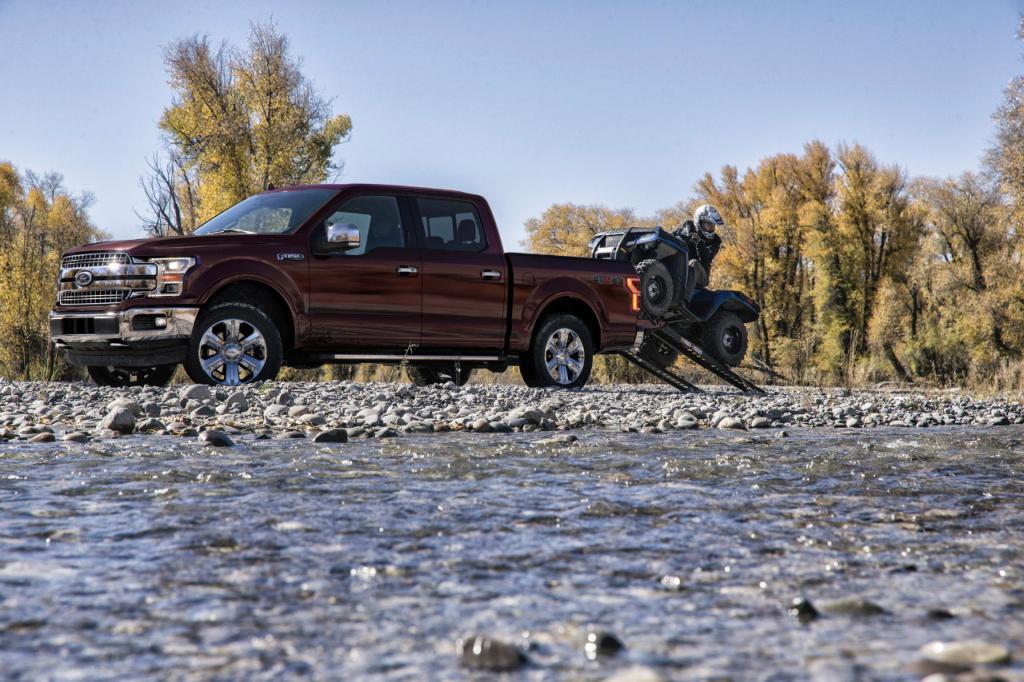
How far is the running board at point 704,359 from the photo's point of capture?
616 inches

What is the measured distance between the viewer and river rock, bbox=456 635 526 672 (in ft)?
6.70

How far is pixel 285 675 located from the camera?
1971 mm

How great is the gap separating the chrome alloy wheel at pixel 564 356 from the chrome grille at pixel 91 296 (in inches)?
174

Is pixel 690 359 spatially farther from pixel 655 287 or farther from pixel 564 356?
pixel 564 356

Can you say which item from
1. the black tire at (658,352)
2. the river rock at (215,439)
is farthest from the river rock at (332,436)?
the black tire at (658,352)

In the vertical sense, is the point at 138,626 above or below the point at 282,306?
below

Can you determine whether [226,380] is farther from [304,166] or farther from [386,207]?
[304,166]

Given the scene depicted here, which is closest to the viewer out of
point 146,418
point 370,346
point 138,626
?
point 138,626

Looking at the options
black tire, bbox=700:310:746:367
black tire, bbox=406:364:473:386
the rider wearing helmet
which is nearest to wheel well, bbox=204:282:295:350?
black tire, bbox=406:364:473:386

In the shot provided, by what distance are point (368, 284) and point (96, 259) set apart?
2.37m

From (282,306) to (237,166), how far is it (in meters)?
22.7

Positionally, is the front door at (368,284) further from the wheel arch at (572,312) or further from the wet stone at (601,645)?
the wet stone at (601,645)

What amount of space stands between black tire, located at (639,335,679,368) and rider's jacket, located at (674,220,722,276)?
138 centimetres

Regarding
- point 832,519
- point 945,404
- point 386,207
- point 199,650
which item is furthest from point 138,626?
point 945,404
